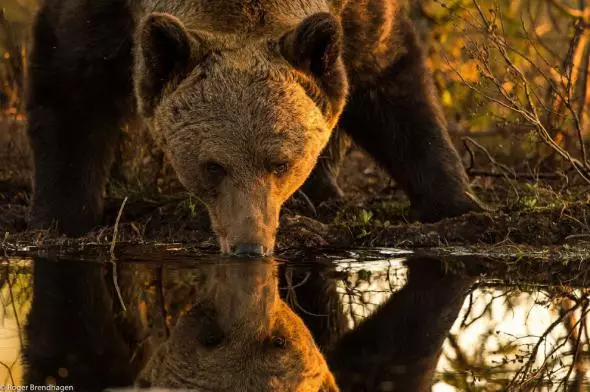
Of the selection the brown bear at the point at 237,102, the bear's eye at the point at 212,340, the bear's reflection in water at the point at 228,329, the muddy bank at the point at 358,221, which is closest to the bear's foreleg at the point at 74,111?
the brown bear at the point at 237,102

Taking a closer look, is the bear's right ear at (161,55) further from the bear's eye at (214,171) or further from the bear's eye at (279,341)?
the bear's eye at (279,341)

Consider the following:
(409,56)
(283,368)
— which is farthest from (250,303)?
(409,56)

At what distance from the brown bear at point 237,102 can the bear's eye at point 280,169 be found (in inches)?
0.6

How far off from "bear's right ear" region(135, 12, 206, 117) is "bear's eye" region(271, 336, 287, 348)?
2291 millimetres

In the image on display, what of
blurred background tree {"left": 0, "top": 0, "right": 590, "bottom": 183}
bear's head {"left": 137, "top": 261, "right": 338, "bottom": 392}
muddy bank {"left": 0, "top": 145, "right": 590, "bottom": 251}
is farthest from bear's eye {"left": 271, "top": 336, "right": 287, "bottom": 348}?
blurred background tree {"left": 0, "top": 0, "right": 590, "bottom": 183}

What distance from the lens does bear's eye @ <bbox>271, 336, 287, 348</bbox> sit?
4.22 meters

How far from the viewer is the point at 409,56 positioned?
305 inches

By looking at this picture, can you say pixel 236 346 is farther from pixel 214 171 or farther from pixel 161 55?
pixel 161 55

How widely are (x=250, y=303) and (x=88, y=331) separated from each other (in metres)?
0.79

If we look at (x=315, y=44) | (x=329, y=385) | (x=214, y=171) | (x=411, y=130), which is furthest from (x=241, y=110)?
(x=329, y=385)

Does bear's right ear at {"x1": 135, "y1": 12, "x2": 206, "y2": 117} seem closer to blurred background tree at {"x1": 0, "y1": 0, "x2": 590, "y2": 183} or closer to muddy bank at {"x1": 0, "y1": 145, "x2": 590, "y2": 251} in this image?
muddy bank at {"x1": 0, "y1": 145, "x2": 590, "y2": 251}

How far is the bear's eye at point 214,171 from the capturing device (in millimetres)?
6016

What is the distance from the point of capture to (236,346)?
4.20m

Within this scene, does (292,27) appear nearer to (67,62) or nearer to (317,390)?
(67,62)
